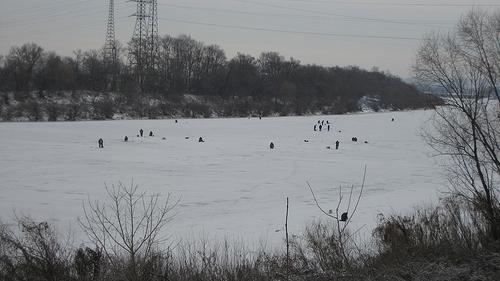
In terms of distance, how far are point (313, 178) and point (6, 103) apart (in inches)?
1938

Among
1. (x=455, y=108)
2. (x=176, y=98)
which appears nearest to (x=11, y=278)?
(x=455, y=108)

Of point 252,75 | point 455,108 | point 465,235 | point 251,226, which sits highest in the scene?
point 252,75

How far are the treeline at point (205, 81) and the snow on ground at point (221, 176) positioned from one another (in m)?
28.7

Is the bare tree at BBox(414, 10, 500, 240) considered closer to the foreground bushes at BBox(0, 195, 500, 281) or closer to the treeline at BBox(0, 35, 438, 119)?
the foreground bushes at BBox(0, 195, 500, 281)

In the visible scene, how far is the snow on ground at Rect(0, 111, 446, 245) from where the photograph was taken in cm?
1450

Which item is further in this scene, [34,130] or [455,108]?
[34,130]

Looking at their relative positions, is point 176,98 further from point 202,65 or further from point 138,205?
point 138,205

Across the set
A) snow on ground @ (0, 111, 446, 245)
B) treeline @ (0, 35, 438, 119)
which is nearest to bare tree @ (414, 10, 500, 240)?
snow on ground @ (0, 111, 446, 245)

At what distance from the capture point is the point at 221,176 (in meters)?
21.7

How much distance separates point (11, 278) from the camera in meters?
6.79

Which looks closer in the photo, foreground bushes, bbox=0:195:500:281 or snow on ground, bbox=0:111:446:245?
foreground bushes, bbox=0:195:500:281

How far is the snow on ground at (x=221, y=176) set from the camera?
14.5 m

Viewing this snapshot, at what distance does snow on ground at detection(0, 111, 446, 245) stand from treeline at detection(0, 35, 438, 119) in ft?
94.0

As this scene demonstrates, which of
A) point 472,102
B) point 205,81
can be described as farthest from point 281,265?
point 205,81
